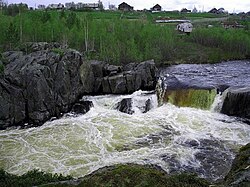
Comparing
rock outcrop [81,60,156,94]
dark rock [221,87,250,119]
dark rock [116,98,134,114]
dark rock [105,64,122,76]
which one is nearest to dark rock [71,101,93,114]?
dark rock [116,98,134,114]

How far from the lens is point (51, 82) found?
2959 centimetres

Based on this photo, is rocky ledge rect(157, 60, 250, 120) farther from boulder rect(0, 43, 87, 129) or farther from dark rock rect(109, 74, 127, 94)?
boulder rect(0, 43, 87, 129)

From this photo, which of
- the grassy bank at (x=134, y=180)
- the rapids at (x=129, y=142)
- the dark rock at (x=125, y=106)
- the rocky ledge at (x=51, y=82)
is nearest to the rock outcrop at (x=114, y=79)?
the rocky ledge at (x=51, y=82)

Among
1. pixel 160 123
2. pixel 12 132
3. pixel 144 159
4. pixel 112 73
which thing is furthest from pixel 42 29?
pixel 144 159

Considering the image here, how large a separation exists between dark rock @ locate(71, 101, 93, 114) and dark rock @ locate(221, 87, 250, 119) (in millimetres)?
12804

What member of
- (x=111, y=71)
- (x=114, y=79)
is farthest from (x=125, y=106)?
(x=111, y=71)

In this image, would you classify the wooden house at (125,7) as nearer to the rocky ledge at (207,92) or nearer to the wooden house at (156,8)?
the wooden house at (156,8)

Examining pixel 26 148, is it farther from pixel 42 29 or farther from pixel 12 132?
pixel 42 29

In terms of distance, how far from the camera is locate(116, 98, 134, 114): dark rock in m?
30.5

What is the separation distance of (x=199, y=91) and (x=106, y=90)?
1079 cm

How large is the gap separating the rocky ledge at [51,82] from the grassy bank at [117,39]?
31.7ft

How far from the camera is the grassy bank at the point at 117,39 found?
47.5 m

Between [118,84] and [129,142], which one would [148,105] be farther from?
[129,142]

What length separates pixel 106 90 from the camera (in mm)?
36000
